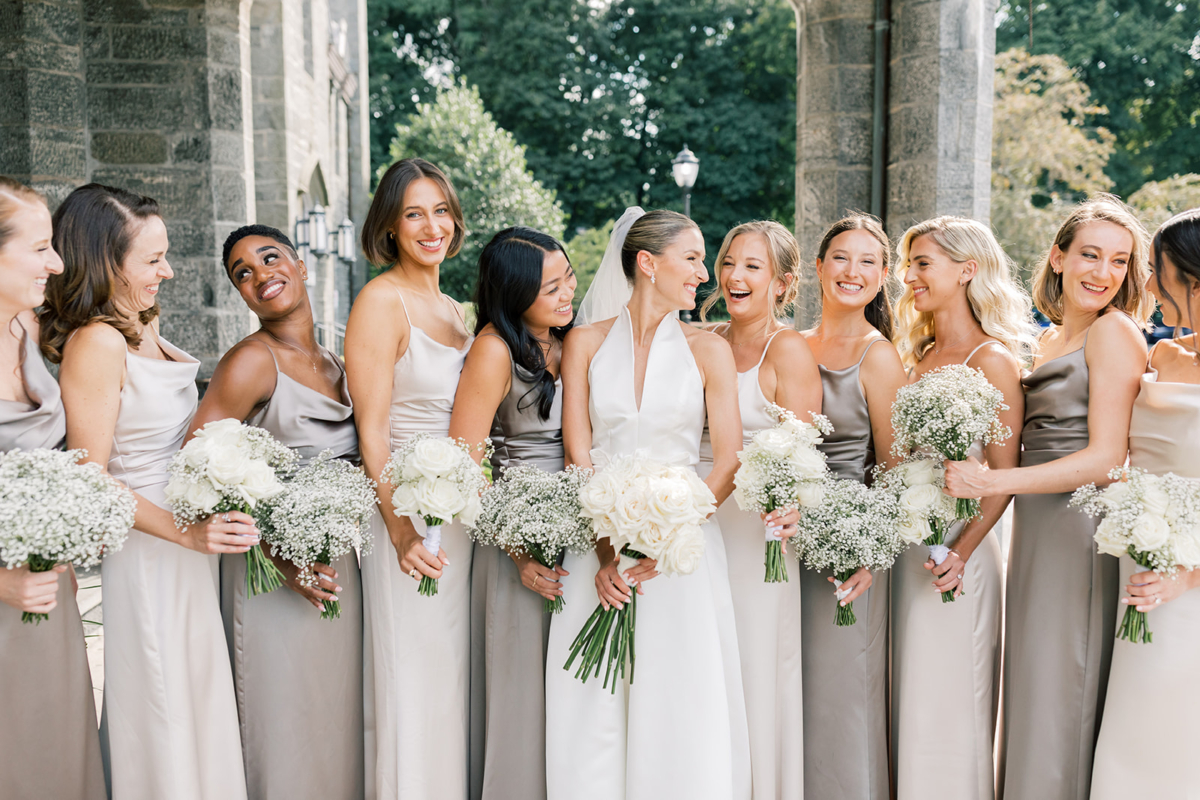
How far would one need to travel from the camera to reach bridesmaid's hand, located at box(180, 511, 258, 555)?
2758 millimetres

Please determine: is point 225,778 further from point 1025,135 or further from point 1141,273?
point 1025,135

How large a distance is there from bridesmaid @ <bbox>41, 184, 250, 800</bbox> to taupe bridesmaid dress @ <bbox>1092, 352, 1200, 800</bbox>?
3.03 metres

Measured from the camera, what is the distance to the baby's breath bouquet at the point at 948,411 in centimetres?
281

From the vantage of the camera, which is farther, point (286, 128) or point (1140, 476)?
point (286, 128)

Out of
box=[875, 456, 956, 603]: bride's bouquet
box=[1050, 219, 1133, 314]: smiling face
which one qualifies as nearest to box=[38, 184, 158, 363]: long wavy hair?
box=[875, 456, 956, 603]: bride's bouquet

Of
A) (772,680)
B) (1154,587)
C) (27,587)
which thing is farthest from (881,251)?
(27,587)

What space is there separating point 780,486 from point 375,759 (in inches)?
76.9

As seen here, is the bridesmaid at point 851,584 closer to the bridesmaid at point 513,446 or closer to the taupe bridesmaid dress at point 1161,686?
the taupe bridesmaid dress at point 1161,686

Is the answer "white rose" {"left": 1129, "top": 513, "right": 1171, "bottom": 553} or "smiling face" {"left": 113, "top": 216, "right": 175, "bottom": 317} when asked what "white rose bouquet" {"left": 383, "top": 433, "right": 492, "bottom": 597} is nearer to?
"smiling face" {"left": 113, "top": 216, "right": 175, "bottom": 317}

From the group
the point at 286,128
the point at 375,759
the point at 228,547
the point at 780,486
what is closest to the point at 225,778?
the point at 375,759

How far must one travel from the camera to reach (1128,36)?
96.2 feet

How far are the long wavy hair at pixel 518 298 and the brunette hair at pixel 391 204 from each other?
7.7 inches

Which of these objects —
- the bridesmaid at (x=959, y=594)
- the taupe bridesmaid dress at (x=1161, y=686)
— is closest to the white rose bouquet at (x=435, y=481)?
the bridesmaid at (x=959, y=594)

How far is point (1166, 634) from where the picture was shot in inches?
111
